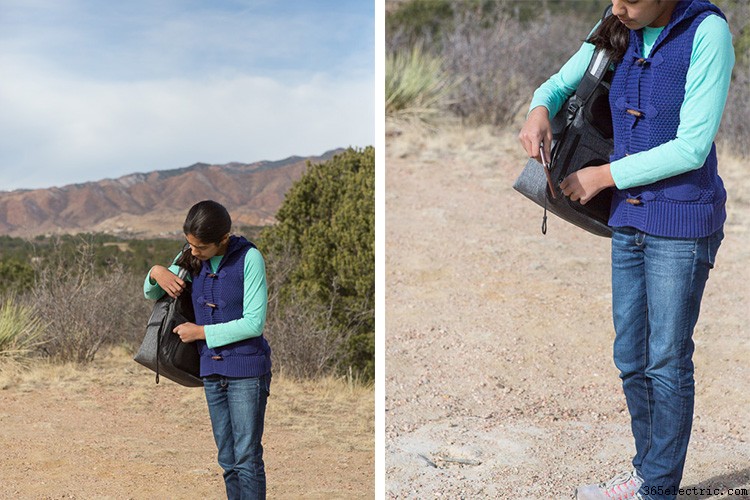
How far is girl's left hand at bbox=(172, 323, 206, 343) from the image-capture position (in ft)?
8.59

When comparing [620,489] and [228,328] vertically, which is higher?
[228,328]

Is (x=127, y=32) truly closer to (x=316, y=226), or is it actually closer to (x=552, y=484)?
(x=316, y=226)

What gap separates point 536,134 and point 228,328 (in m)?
0.88

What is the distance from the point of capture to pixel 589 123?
2457 millimetres

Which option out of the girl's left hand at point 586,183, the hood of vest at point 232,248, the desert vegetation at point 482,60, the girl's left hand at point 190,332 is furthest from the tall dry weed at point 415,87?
the girl's left hand at point 586,183

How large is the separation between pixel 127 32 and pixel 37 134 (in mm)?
2321

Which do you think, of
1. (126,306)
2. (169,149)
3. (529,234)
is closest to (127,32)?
(169,149)

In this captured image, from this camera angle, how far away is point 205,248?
2.61 metres

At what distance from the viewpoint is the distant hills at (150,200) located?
11.9m

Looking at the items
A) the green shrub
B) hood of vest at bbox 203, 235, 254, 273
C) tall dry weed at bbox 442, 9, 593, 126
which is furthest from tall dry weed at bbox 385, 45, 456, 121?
hood of vest at bbox 203, 235, 254, 273

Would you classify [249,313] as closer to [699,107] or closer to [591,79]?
[591,79]

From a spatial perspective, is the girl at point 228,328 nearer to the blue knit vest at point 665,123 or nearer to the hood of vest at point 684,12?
the blue knit vest at point 665,123

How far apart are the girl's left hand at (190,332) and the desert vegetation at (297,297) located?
4435mm

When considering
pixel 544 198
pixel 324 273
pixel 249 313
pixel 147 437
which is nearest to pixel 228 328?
pixel 249 313
